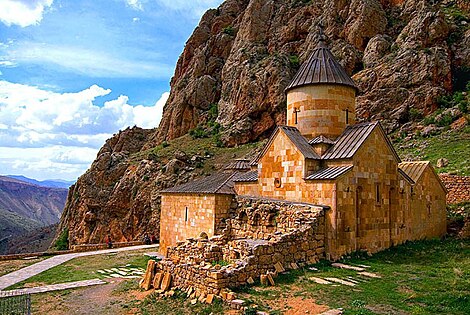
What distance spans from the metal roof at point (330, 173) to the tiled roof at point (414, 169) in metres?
5.13

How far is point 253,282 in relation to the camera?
9.92 m

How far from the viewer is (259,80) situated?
147ft

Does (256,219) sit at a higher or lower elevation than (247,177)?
lower

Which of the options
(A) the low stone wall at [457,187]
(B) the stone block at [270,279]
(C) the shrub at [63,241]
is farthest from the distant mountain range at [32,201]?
(B) the stone block at [270,279]

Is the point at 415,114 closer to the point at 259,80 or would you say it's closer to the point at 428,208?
the point at 428,208

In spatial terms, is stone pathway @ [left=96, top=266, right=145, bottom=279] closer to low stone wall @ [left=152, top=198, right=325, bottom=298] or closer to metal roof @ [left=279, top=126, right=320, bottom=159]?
low stone wall @ [left=152, top=198, right=325, bottom=298]

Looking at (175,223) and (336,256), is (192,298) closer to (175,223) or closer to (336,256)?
(336,256)

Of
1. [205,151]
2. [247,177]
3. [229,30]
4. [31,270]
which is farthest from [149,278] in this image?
[229,30]

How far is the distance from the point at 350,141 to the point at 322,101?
7.24 ft

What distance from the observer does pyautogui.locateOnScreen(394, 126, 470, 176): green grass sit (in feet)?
72.4

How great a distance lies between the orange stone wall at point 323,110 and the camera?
15297 mm

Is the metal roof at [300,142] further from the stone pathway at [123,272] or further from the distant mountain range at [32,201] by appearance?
the distant mountain range at [32,201]

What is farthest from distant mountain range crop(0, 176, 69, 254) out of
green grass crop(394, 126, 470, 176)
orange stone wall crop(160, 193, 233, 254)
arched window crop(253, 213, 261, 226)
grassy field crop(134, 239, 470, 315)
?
grassy field crop(134, 239, 470, 315)

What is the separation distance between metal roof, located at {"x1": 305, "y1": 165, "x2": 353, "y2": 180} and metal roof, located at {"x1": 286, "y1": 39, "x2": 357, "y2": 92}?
12.6ft
